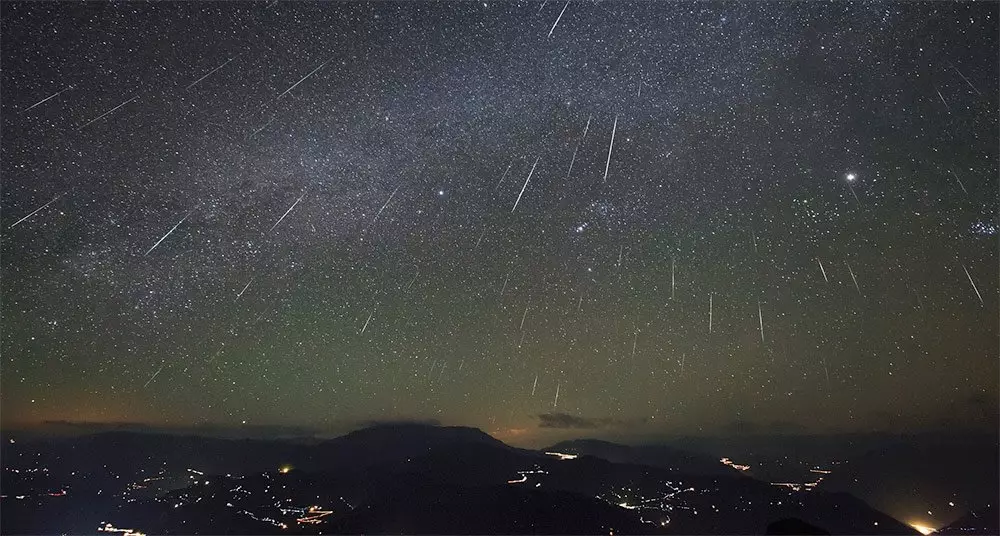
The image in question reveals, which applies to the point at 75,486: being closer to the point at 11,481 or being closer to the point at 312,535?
the point at 11,481

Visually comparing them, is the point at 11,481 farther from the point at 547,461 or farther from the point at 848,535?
the point at 848,535

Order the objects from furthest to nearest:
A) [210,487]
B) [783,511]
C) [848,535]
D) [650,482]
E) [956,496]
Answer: [956,496]
[650,482]
[210,487]
[783,511]
[848,535]

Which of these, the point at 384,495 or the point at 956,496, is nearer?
the point at 384,495

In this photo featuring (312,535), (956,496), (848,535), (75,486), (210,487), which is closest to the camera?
(312,535)

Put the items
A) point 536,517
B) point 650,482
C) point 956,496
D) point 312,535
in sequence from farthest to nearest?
point 956,496
point 650,482
point 536,517
point 312,535

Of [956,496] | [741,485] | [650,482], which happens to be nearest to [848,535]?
[741,485]

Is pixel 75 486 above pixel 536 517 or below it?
below

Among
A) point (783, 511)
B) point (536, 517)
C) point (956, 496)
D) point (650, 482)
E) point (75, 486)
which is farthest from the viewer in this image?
point (956, 496)

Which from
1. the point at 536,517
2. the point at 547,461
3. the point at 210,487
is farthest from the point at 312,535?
the point at 547,461

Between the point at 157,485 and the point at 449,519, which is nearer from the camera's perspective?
the point at 449,519
